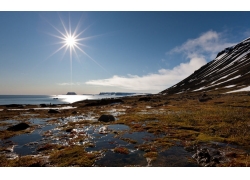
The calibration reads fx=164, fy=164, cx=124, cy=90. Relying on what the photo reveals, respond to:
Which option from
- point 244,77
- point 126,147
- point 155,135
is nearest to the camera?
point 126,147

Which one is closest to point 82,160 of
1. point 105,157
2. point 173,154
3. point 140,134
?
point 105,157

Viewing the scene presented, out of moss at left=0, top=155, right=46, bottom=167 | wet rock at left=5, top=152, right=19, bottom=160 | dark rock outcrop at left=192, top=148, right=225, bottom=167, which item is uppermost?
dark rock outcrop at left=192, top=148, right=225, bottom=167

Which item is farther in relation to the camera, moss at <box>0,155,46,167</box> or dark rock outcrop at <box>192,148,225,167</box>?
moss at <box>0,155,46,167</box>

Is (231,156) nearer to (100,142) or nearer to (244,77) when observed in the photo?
(100,142)

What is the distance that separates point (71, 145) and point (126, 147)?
7.72m

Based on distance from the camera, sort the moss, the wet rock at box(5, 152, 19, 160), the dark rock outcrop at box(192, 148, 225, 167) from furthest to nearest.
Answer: the wet rock at box(5, 152, 19, 160)
the moss
the dark rock outcrop at box(192, 148, 225, 167)

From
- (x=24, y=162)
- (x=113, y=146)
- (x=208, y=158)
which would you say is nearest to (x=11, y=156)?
(x=24, y=162)

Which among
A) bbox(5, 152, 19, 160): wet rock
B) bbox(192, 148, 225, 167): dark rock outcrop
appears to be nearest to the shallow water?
bbox(5, 152, 19, 160): wet rock

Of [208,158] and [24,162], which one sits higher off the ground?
[208,158]

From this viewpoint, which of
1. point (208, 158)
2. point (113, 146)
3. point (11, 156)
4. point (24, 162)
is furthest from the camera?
point (113, 146)

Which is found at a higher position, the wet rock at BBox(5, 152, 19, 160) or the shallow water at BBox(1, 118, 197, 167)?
the shallow water at BBox(1, 118, 197, 167)

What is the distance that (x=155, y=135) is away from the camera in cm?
2686

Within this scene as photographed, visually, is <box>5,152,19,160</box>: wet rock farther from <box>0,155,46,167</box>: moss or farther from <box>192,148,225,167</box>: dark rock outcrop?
<box>192,148,225,167</box>: dark rock outcrop

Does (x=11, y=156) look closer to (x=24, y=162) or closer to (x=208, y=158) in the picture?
(x=24, y=162)
